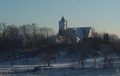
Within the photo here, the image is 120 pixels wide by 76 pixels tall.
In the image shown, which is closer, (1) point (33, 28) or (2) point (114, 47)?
(2) point (114, 47)

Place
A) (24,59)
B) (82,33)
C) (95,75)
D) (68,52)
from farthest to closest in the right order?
1. (82,33)
2. (68,52)
3. (24,59)
4. (95,75)

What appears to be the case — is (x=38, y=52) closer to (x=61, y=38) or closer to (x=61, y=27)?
(x=61, y=38)

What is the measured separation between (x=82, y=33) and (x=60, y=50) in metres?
26.5

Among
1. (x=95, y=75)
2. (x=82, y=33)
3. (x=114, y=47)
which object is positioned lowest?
(x=95, y=75)

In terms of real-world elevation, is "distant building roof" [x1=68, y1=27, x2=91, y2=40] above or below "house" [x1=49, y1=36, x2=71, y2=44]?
above

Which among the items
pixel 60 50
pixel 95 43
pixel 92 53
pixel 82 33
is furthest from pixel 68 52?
pixel 82 33

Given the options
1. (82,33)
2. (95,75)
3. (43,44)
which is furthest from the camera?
(82,33)

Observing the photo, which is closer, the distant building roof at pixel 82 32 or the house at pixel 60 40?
the house at pixel 60 40

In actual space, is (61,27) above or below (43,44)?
above

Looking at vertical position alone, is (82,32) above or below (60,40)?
above

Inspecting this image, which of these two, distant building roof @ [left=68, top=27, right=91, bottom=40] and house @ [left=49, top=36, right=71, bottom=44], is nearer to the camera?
house @ [left=49, top=36, right=71, bottom=44]

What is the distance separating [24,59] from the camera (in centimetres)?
3738

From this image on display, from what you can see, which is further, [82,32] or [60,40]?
[82,32]

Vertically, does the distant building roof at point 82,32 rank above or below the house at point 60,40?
above
